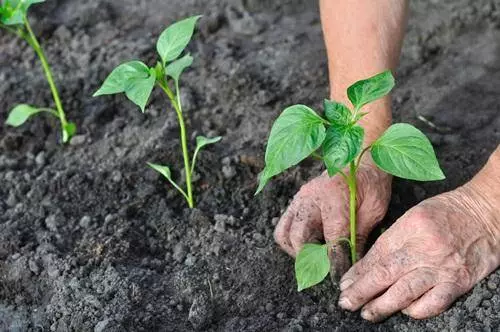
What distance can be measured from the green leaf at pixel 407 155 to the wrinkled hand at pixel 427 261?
26cm

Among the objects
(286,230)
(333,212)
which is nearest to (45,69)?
(286,230)

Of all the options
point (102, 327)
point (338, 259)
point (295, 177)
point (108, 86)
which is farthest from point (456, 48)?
point (102, 327)

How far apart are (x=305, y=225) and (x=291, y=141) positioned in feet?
1.41

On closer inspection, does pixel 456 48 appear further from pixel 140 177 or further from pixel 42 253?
pixel 42 253

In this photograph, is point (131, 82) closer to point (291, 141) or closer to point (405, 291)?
point (291, 141)

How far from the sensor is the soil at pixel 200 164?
82.7 inches

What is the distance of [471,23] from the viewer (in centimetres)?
309

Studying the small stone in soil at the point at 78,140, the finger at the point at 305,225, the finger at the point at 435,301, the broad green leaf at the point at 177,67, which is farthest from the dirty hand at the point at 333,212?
the small stone in soil at the point at 78,140

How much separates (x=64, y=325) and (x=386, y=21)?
3.79 ft

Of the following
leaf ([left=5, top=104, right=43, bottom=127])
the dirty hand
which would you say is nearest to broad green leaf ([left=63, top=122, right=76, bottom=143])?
leaf ([left=5, top=104, right=43, bottom=127])

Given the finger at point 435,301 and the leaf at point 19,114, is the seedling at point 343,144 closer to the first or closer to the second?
the finger at point 435,301

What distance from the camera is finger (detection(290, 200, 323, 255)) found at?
2.12m

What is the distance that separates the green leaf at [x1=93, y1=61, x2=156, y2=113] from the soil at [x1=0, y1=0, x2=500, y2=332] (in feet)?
1.54

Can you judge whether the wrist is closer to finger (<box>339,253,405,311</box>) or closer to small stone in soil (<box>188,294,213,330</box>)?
finger (<box>339,253,405,311</box>)
